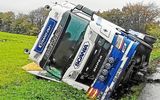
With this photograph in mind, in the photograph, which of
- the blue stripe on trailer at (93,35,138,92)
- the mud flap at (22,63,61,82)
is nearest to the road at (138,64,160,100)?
the blue stripe on trailer at (93,35,138,92)

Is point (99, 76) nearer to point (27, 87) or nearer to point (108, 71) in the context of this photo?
point (108, 71)

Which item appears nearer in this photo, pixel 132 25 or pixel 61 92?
pixel 61 92

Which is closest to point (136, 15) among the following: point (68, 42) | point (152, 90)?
point (152, 90)

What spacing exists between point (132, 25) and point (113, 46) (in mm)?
47441

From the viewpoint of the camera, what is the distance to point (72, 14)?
11.0 m

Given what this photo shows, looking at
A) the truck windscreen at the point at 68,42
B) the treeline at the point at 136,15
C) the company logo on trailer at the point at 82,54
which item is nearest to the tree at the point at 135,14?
the treeline at the point at 136,15

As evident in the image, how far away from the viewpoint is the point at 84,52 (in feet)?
35.0

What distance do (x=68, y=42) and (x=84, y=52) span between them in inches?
21.2

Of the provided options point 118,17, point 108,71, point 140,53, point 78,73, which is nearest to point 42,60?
point 78,73

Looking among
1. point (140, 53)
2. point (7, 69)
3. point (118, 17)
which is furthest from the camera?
point (118, 17)

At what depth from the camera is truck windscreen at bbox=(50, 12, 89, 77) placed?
10812mm

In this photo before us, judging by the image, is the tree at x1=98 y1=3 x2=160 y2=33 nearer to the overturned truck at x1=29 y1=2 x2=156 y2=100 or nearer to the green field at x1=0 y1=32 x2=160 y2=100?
the green field at x1=0 y1=32 x2=160 y2=100

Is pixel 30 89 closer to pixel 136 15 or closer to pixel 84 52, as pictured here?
pixel 84 52

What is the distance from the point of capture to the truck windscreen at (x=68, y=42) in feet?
35.5
